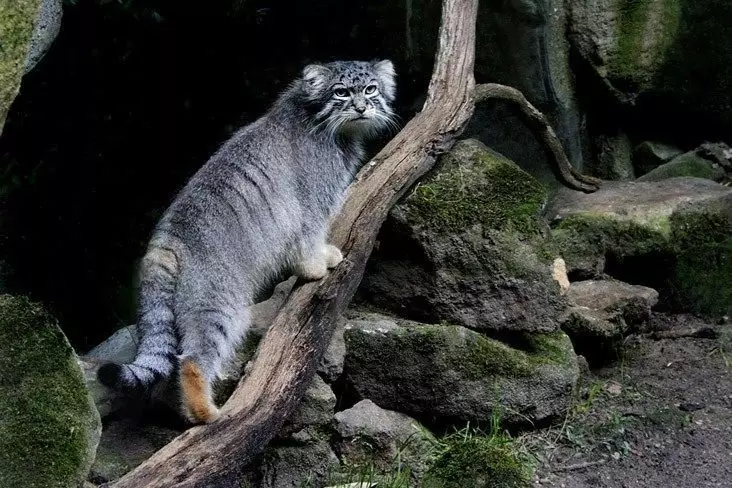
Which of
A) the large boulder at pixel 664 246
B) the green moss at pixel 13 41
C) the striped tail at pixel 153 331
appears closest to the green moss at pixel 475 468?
the striped tail at pixel 153 331

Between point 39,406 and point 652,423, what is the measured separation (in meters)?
2.91

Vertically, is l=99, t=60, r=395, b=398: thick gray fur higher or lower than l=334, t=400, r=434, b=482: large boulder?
higher

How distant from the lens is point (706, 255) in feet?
16.1

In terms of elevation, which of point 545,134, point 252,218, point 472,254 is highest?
point 545,134

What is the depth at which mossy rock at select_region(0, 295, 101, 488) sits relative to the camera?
2.39 metres

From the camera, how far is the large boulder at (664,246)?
491 centimetres

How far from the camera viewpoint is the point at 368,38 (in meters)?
5.62

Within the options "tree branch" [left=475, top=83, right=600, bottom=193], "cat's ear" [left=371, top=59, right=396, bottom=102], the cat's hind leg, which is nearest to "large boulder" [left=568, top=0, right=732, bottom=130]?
"tree branch" [left=475, top=83, right=600, bottom=193]

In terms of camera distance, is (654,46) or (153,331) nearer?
(153,331)

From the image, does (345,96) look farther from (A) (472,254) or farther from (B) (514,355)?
(B) (514,355)

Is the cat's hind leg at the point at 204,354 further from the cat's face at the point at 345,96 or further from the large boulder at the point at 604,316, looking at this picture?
the large boulder at the point at 604,316

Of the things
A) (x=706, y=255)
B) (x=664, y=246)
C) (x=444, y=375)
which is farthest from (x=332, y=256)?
(x=706, y=255)

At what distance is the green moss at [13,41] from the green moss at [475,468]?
218cm

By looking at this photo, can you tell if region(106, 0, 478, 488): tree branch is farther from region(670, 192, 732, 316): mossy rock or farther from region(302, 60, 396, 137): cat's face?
region(670, 192, 732, 316): mossy rock
